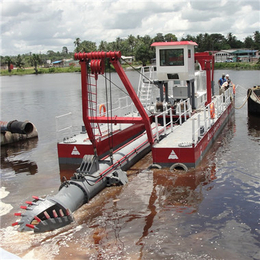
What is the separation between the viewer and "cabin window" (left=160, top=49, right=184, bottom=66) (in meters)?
17.9

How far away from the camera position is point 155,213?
32.0 feet

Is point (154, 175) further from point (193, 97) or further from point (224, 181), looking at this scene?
point (193, 97)

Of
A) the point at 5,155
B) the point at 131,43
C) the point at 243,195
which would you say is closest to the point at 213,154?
the point at 243,195

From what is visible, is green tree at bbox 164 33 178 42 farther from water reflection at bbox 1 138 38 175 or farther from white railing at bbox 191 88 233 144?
water reflection at bbox 1 138 38 175

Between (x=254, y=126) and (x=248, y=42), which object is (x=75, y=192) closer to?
(x=254, y=126)

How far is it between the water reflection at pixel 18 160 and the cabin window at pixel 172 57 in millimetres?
7596

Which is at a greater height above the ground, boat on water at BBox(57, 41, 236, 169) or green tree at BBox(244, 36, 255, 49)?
green tree at BBox(244, 36, 255, 49)

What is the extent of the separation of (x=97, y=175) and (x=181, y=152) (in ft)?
10.2

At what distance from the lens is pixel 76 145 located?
14.2 m

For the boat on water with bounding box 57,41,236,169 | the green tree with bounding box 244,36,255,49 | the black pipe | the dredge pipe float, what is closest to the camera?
the dredge pipe float

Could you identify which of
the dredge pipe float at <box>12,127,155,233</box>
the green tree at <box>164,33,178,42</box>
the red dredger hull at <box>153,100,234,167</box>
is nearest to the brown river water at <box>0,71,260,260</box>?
the dredge pipe float at <box>12,127,155,233</box>

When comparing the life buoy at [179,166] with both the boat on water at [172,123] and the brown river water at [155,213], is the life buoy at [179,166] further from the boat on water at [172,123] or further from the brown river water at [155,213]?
the brown river water at [155,213]

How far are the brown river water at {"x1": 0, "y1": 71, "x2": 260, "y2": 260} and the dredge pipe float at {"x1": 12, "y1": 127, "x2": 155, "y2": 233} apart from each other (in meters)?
0.22

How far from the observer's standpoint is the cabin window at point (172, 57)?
17.9 metres
